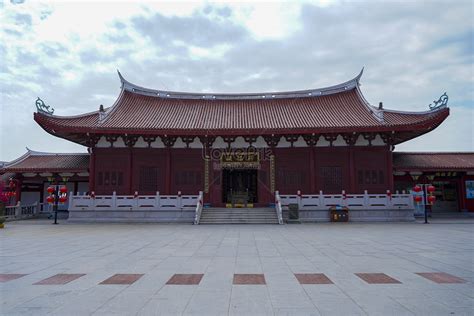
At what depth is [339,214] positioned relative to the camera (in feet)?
65.6

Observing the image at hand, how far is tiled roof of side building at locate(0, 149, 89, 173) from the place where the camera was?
78.6ft

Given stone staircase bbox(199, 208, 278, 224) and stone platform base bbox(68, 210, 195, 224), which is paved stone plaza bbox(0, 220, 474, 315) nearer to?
stone staircase bbox(199, 208, 278, 224)

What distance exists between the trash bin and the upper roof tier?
491 cm

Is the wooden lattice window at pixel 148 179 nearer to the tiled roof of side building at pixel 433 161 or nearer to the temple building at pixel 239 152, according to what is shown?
the temple building at pixel 239 152

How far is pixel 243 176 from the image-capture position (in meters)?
26.7

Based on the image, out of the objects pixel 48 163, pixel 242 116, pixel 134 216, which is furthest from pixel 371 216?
pixel 48 163

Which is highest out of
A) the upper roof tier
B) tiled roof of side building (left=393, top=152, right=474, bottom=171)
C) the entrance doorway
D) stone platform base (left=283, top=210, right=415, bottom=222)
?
the upper roof tier

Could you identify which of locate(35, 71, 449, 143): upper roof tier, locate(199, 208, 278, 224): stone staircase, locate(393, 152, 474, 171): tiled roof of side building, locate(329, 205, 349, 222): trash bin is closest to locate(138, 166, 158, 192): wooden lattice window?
locate(35, 71, 449, 143): upper roof tier

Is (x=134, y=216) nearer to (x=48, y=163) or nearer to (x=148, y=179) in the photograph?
(x=148, y=179)

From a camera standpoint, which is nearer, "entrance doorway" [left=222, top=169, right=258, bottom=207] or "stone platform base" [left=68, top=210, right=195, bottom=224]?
"stone platform base" [left=68, top=210, right=195, bottom=224]

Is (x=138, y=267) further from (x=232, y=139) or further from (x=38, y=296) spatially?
(x=232, y=139)

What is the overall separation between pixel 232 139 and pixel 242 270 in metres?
16.2

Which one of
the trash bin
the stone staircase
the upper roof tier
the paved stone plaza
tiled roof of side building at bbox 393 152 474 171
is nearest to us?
the paved stone plaza

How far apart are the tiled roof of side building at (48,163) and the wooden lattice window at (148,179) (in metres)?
4.62
